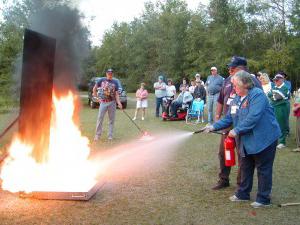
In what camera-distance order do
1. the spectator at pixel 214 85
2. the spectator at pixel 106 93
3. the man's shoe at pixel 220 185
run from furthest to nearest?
the spectator at pixel 214 85 < the spectator at pixel 106 93 < the man's shoe at pixel 220 185

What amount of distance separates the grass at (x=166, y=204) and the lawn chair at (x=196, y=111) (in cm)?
832

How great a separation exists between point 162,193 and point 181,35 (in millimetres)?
50598

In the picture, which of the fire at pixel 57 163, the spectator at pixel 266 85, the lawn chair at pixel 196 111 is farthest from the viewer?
the lawn chair at pixel 196 111

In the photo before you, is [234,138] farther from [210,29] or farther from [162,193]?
[210,29]

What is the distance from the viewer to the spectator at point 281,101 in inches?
392

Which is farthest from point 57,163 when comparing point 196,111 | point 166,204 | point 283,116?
point 196,111

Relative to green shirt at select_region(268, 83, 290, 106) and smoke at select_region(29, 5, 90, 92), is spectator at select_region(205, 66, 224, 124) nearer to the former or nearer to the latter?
green shirt at select_region(268, 83, 290, 106)

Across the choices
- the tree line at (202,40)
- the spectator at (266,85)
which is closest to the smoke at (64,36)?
the spectator at (266,85)

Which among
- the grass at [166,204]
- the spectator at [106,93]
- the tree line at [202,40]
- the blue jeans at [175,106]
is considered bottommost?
the grass at [166,204]

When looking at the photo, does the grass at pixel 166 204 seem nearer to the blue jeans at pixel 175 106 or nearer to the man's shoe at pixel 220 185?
the man's shoe at pixel 220 185

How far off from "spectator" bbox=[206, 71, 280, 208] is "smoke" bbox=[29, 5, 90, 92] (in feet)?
8.74

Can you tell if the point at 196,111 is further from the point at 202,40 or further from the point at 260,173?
the point at 202,40

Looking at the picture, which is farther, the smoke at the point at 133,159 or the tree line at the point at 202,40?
the tree line at the point at 202,40

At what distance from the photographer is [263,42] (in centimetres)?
4456
